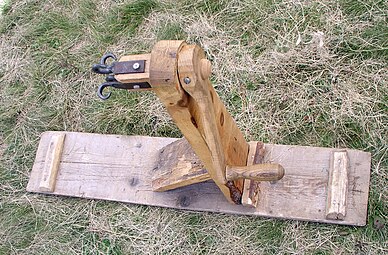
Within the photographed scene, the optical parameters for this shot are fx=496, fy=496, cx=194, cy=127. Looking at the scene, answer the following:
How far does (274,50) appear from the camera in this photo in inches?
113

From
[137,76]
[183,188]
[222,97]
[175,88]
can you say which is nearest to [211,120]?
[175,88]

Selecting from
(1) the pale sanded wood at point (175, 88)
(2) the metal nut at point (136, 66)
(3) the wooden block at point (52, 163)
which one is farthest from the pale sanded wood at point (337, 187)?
(3) the wooden block at point (52, 163)

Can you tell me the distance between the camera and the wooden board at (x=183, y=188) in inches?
93.4

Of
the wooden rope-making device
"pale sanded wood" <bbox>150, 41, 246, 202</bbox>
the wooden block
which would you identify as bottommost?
the wooden block

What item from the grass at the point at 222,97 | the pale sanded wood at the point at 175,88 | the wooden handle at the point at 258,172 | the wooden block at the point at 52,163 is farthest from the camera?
the wooden block at the point at 52,163

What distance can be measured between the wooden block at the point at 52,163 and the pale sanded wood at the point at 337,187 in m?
1.51

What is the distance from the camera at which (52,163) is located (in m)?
2.83

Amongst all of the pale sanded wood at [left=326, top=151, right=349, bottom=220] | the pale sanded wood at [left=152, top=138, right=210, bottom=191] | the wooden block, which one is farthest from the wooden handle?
the wooden block

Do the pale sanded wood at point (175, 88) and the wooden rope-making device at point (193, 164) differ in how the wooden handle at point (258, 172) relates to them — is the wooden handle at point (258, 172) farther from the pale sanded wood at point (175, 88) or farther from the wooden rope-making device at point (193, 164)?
the pale sanded wood at point (175, 88)

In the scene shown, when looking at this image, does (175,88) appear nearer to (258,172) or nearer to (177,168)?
(258,172)

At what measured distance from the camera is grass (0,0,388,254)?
8.17 feet

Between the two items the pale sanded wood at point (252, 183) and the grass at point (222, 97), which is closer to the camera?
the pale sanded wood at point (252, 183)

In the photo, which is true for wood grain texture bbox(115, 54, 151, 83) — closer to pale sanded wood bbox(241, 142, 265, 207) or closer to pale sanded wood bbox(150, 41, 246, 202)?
pale sanded wood bbox(150, 41, 246, 202)

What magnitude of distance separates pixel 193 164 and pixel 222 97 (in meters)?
0.59
